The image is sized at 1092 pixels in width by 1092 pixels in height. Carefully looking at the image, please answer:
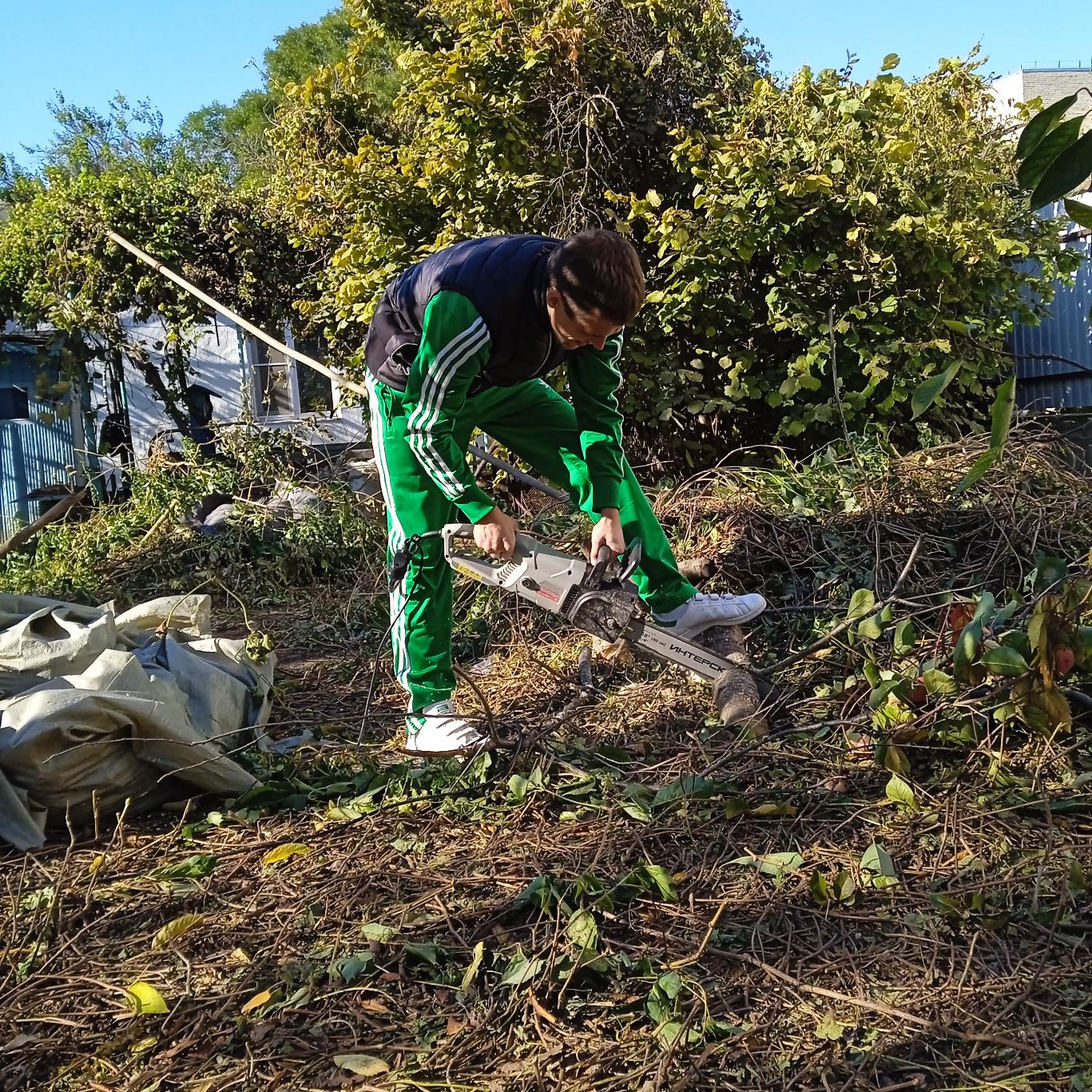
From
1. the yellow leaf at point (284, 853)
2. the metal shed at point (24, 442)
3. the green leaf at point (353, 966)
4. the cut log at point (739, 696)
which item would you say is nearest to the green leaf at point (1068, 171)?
the green leaf at point (353, 966)

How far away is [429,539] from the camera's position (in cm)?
315

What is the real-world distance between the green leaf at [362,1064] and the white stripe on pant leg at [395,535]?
5.04 ft

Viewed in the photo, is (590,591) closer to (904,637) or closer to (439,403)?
(439,403)

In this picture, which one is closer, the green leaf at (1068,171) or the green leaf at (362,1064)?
the green leaf at (1068,171)

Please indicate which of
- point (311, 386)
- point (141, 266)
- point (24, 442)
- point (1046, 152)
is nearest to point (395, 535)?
point (1046, 152)

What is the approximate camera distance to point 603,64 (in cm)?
577

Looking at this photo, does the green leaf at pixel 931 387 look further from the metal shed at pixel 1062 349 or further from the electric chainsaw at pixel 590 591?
the metal shed at pixel 1062 349

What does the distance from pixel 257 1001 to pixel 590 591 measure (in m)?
1.57

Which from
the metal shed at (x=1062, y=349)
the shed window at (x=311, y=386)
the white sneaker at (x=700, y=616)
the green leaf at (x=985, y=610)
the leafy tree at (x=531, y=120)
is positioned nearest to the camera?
the green leaf at (x=985, y=610)

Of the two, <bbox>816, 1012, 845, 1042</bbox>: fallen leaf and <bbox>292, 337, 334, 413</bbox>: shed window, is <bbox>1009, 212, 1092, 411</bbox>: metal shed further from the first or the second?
<bbox>292, 337, 334, 413</bbox>: shed window

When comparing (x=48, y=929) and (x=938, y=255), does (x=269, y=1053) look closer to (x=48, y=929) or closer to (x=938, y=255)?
(x=48, y=929)

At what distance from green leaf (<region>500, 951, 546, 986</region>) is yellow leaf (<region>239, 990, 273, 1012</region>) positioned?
444 millimetres

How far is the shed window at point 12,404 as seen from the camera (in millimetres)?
14508

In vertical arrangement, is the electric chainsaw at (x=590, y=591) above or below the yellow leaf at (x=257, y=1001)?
above
